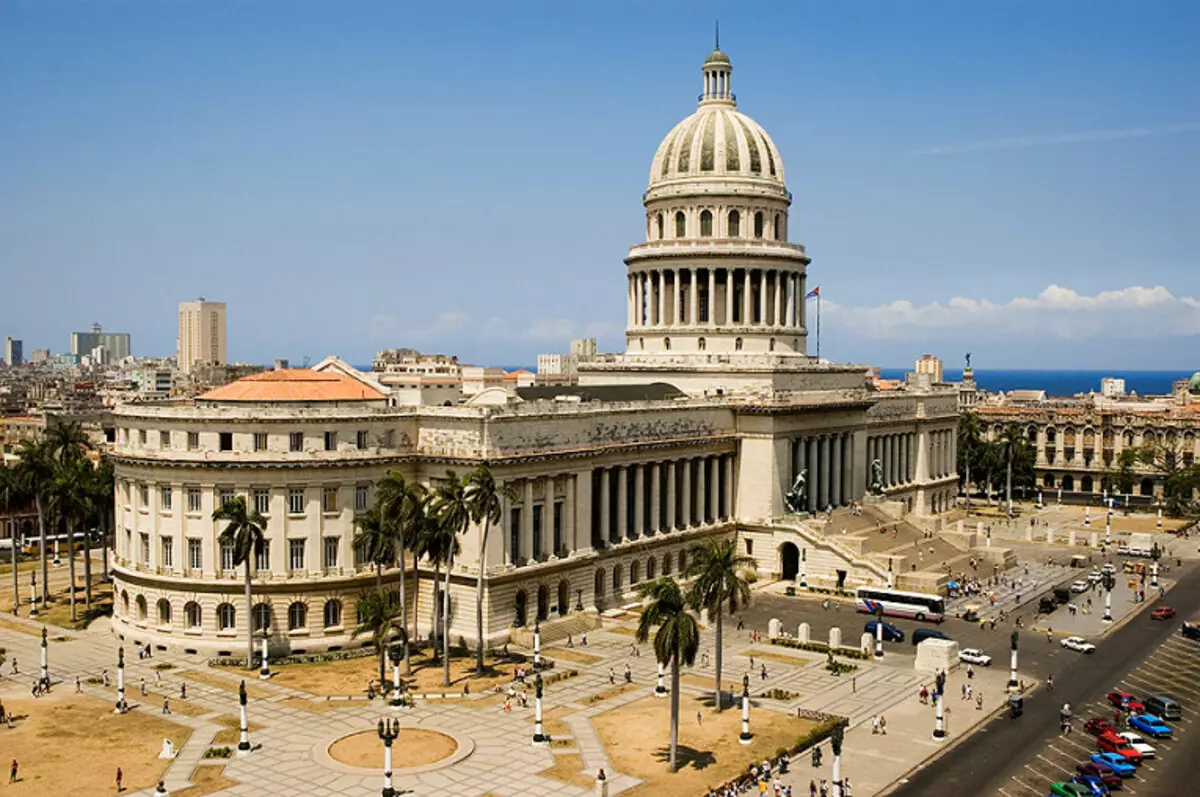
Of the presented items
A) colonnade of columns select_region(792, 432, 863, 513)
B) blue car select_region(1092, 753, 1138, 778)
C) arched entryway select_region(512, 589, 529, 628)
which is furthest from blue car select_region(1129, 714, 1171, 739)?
colonnade of columns select_region(792, 432, 863, 513)

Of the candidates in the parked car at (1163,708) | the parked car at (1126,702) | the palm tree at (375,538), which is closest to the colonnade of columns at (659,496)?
the palm tree at (375,538)

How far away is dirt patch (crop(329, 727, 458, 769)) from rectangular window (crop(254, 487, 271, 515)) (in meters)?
24.0

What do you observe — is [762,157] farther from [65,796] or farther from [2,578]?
[65,796]

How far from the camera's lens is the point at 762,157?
137500 mm

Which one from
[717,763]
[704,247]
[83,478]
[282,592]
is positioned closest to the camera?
[717,763]

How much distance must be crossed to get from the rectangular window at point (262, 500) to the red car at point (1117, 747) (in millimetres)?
57383

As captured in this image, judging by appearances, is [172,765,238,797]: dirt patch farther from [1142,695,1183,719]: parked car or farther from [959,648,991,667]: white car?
[1142,695,1183,719]: parked car

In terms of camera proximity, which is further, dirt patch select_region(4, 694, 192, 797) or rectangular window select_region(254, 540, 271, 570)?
rectangular window select_region(254, 540, 271, 570)

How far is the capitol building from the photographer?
87125 mm

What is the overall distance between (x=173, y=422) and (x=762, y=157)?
77014 mm

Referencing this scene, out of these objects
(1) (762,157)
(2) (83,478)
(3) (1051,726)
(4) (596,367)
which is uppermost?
(1) (762,157)

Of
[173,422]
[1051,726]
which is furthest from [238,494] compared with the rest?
[1051,726]

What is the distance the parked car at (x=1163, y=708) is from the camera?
7288 cm

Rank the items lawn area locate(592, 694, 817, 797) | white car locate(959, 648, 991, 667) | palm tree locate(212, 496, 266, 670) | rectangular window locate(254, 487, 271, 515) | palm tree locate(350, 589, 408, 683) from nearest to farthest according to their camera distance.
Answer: lawn area locate(592, 694, 817, 797) → palm tree locate(350, 589, 408, 683) → palm tree locate(212, 496, 266, 670) → white car locate(959, 648, 991, 667) → rectangular window locate(254, 487, 271, 515)
